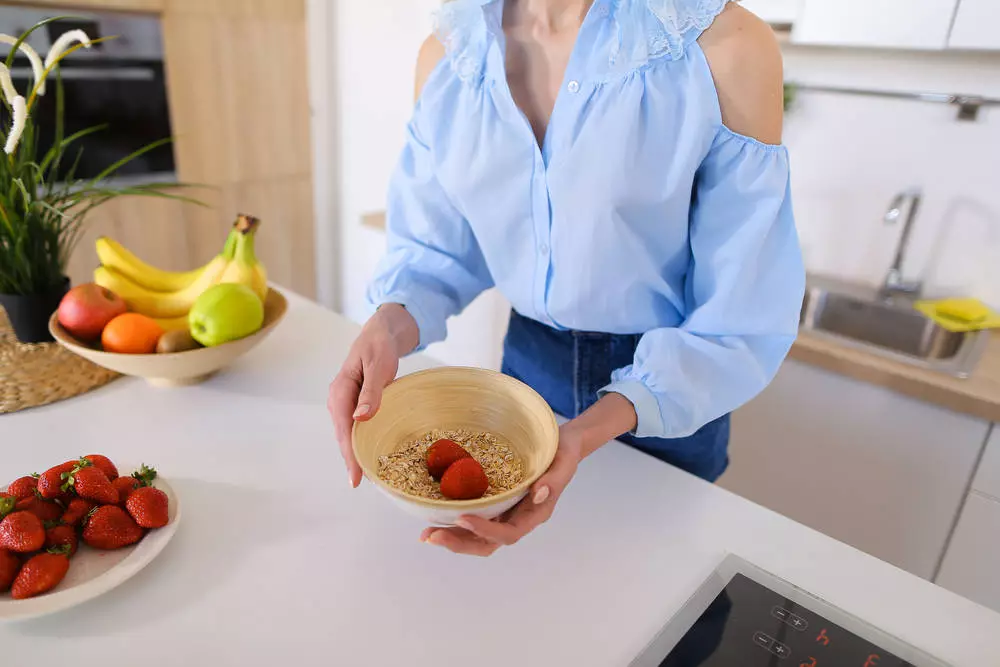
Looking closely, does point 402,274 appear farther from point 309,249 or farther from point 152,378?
point 309,249

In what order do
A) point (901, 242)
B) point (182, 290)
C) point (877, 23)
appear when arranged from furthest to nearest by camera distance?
1. point (901, 242)
2. point (877, 23)
3. point (182, 290)

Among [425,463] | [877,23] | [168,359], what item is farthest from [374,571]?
[877,23]

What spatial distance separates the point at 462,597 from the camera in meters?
0.68

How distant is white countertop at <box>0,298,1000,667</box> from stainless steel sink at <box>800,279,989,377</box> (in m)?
0.99

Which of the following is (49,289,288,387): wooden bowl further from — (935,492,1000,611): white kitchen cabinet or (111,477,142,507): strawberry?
(935,492,1000,611): white kitchen cabinet

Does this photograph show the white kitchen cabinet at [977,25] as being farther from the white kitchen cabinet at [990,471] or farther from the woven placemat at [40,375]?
the woven placemat at [40,375]

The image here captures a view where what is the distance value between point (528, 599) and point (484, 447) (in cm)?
18

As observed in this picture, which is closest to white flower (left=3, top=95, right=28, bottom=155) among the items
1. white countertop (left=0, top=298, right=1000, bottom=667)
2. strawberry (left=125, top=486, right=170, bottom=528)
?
white countertop (left=0, top=298, right=1000, bottom=667)

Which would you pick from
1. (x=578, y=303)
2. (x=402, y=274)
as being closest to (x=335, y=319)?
(x=402, y=274)

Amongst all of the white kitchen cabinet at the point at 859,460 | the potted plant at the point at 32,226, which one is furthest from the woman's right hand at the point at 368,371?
the white kitchen cabinet at the point at 859,460

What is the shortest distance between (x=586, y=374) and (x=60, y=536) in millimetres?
676

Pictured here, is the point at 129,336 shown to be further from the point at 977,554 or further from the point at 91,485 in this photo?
the point at 977,554

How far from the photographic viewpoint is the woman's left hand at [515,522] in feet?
2.00

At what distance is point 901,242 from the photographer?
1731mm
